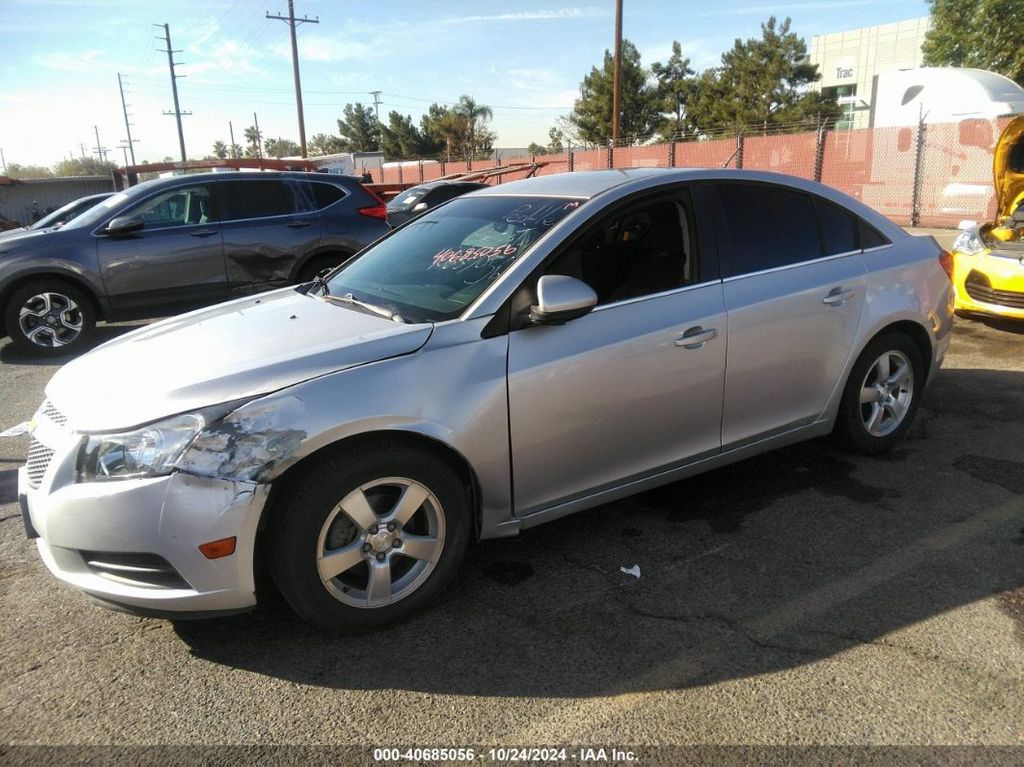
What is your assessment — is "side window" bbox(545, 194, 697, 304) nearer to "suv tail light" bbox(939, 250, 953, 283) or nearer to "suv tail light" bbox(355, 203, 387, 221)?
"suv tail light" bbox(939, 250, 953, 283)

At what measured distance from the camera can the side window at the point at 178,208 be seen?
7668mm

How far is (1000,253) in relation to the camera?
6.82 meters

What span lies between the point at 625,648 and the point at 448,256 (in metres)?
1.86

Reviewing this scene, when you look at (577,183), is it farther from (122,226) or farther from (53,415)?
(122,226)

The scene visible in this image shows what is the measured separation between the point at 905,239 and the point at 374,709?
147 inches

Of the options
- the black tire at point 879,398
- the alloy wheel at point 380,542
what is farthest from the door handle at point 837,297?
the alloy wheel at point 380,542

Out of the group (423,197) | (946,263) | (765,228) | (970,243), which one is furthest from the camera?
(423,197)

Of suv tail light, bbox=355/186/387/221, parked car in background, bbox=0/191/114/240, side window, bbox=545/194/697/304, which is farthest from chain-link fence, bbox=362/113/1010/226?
side window, bbox=545/194/697/304

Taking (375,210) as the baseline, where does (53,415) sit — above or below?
below

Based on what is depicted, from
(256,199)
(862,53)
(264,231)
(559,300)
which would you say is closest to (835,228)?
(559,300)

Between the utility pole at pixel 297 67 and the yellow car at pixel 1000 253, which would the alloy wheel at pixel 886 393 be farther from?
the utility pole at pixel 297 67

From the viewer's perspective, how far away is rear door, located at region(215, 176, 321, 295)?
790 cm

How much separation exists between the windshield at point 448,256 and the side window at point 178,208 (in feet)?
15.2

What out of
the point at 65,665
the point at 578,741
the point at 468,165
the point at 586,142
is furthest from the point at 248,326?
the point at 586,142
